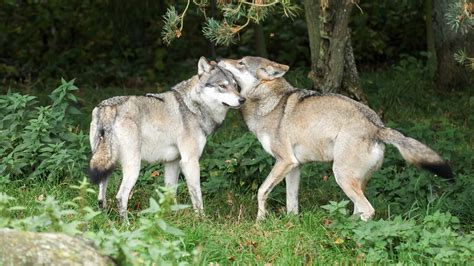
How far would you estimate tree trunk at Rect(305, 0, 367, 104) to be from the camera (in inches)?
412

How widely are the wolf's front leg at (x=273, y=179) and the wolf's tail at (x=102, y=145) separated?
1.45m

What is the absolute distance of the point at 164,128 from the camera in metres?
8.74

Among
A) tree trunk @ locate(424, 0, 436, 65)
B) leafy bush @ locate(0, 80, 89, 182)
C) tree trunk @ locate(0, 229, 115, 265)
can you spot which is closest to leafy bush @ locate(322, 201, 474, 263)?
tree trunk @ locate(0, 229, 115, 265)

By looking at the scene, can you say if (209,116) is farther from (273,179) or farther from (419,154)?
(419,154)

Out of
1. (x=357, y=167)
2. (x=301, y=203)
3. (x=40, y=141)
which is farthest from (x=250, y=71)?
(x=40, y=141)

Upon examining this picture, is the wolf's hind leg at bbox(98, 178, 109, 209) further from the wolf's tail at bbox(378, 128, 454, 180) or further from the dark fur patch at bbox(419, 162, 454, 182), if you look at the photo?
the dark fur patch at bbox(419, 162, 454, 182)

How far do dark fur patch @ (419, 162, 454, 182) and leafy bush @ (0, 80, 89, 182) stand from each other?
3.64 metres

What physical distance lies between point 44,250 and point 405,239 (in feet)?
10.5

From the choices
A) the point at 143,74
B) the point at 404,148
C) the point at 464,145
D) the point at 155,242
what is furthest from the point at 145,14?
the point at 155,242

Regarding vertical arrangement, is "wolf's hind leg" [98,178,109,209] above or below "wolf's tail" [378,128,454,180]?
below

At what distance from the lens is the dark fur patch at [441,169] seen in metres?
7.74

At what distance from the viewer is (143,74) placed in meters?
16.8

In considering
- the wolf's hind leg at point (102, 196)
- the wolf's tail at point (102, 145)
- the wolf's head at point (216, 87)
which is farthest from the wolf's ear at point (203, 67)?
the wolf's hind leg at point (102, 196)

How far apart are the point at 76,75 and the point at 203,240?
9.82m
